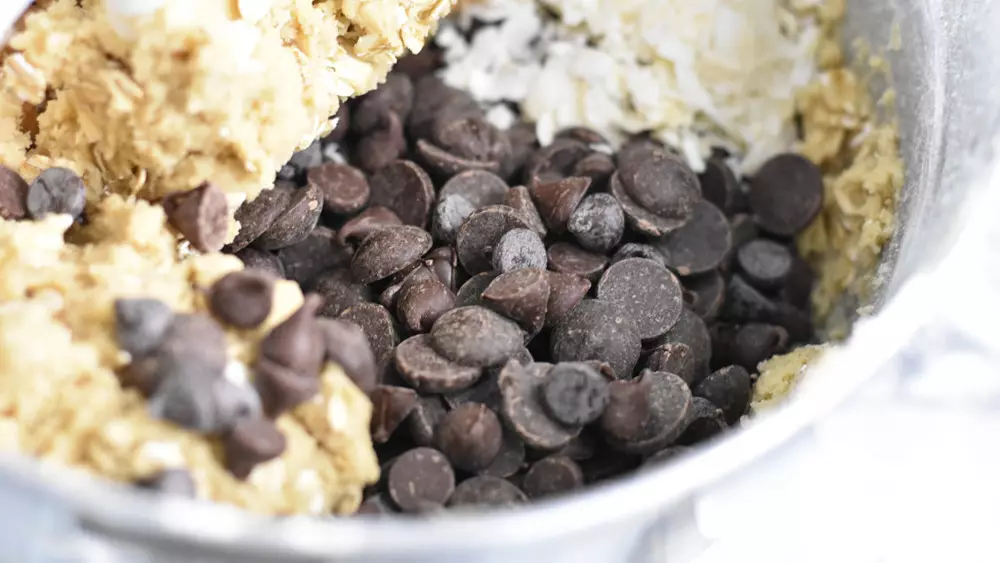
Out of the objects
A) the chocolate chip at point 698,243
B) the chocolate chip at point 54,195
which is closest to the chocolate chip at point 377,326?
the chocolate chip at point 54,195

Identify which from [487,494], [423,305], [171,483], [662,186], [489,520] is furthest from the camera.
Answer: [662,186]

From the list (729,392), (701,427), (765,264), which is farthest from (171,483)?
(765,264)

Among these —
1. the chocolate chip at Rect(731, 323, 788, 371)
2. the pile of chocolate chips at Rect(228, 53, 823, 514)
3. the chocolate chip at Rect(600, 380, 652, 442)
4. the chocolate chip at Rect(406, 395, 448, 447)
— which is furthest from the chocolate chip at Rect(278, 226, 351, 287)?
the chocolate chip at Rect(731, 323, 788, 371)

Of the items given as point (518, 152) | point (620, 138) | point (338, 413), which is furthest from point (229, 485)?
point (620, 138)

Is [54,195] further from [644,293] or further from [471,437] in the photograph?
[644,293]

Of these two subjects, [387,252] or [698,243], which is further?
[698,243]

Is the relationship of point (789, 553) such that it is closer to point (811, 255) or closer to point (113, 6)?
point (811, 255)

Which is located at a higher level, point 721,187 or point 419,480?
point 721,187

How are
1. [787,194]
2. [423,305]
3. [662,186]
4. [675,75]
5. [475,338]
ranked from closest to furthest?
[475,338]
[423,305]
[662,186]
[787,194]
[675,75]
